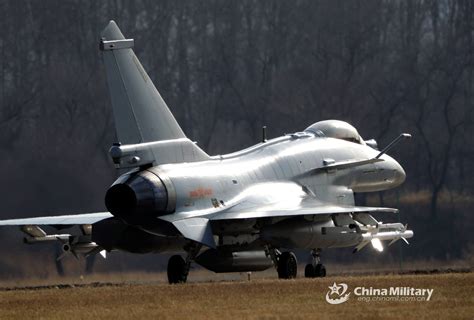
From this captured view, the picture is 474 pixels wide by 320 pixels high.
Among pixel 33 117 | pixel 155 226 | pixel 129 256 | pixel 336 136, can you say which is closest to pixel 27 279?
pixel 129 256

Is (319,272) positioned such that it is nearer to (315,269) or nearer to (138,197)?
(315,269)

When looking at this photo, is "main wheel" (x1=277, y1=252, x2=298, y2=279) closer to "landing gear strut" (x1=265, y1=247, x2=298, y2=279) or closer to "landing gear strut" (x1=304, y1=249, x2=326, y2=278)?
"landing gear strut" (x1=265, y1=247, x2=298, y2=279)

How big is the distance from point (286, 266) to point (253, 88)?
41.5m

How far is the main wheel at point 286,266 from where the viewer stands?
31594 mm

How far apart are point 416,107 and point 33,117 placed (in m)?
17.4

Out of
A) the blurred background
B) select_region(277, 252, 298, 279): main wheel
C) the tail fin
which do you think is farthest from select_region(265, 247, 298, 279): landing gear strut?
the blurred background

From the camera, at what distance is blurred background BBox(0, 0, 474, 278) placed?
57781 millimetres

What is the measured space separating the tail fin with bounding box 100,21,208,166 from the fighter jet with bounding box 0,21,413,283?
20mm

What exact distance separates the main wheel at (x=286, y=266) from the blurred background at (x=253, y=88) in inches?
834

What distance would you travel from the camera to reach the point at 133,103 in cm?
3042

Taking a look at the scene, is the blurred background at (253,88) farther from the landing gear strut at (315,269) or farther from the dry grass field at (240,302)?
the dry grass field at (240,302)

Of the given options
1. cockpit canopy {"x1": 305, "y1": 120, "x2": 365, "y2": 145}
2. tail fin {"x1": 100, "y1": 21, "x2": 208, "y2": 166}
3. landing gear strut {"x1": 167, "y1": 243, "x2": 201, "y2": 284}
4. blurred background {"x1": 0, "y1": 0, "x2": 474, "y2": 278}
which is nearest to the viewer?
tail fin {"x1": 100, "y1": 21, "x2": 208, "y2": 166}

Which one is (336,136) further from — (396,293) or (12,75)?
(12,75)

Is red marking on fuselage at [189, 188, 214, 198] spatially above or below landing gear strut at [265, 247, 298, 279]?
above
